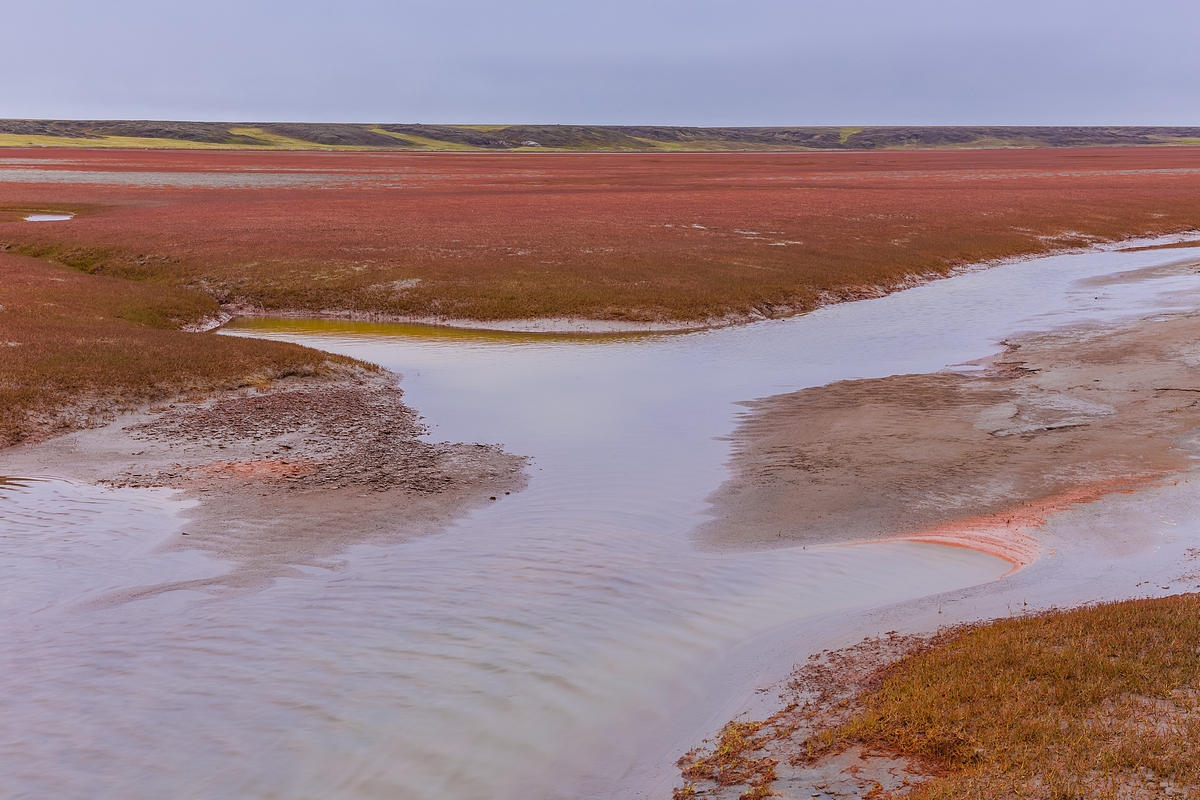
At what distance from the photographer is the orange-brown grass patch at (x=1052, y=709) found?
22.0ft

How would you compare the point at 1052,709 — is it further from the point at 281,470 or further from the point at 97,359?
the point at 97,359

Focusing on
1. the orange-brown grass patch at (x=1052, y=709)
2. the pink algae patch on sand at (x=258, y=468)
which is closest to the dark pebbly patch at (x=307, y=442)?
the pink algae patch on sand at (x=258, y=468)

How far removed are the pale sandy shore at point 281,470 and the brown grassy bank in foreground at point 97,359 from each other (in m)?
0.71

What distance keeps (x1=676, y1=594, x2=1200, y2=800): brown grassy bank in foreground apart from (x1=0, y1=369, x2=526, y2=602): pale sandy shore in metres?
7.32

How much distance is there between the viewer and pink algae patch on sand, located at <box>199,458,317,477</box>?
16953 mm

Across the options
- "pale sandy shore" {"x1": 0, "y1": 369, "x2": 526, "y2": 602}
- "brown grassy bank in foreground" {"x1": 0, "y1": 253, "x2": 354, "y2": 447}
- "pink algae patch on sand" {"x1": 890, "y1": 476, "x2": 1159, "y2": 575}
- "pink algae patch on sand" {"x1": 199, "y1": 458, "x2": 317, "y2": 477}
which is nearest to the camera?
"pink algae patch on sand" {"x1": 890, "y1": 476, "x2": 1159, "y2": 575}

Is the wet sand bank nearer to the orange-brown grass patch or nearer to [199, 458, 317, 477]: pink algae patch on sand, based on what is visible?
the orange-brown grass patch

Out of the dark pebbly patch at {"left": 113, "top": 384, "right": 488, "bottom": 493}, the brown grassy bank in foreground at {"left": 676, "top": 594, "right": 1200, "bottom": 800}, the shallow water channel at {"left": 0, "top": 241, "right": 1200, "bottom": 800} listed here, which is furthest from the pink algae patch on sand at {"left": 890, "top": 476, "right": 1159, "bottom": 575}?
the dark pebbly patch at {"left": 113, "top": 384, "right": 488, "bottom": 493}

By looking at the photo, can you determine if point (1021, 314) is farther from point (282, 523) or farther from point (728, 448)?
point (282, 523)

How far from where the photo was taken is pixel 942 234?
175 ft

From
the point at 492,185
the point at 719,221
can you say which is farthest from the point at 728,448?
the point at 492,185

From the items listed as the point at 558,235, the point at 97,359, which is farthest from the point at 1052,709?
the point at 558,235

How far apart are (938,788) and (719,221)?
2019 inches

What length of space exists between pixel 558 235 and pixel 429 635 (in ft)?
131
